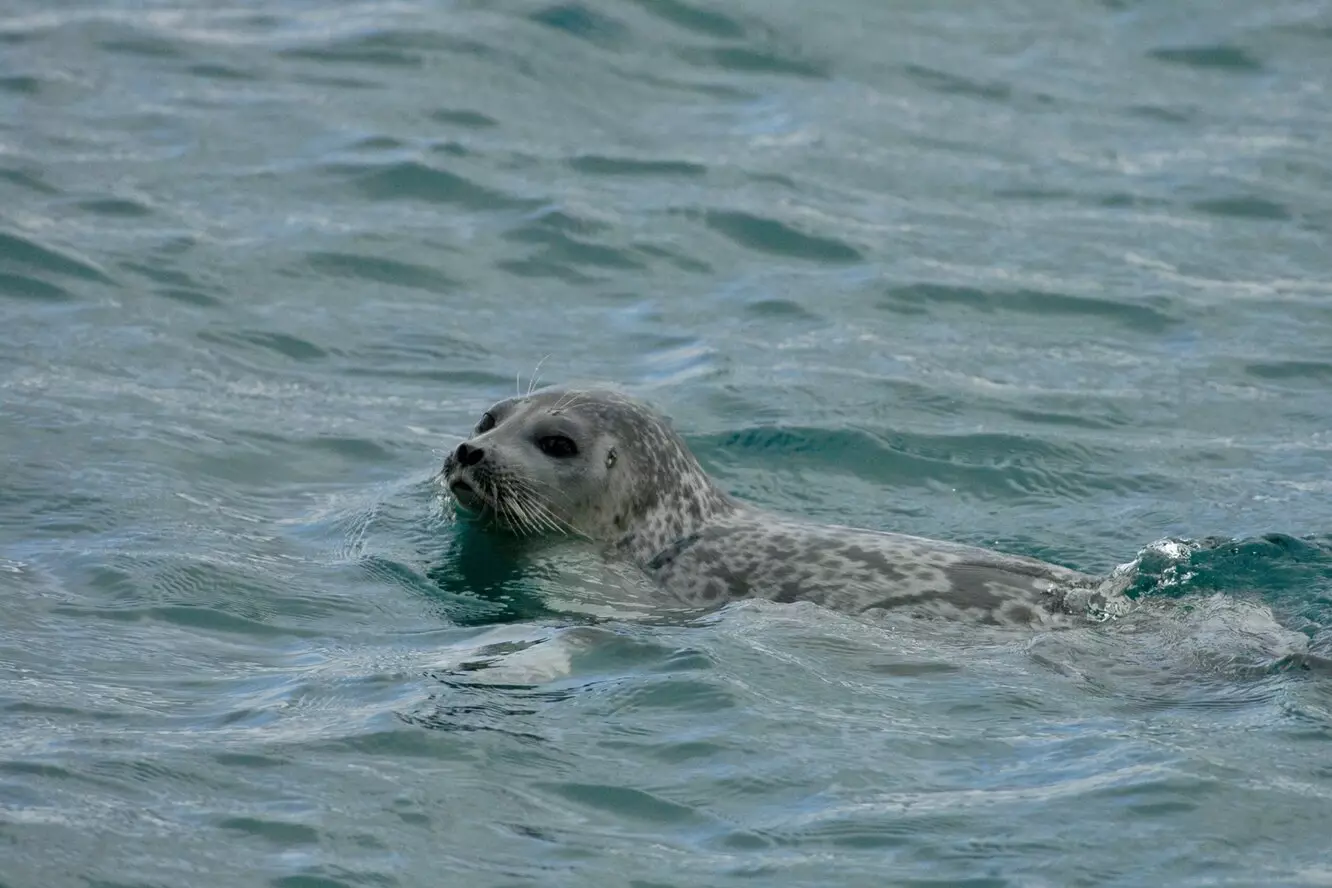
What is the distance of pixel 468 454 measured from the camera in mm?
9164

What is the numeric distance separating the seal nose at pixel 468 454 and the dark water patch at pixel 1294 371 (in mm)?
5583

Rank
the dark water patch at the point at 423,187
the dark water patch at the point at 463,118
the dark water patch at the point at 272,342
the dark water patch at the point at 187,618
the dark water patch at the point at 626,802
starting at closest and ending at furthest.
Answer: the dark water patch at the point at 626,802, the dark water patch at the point at 187,618, the dark water patch at the point at 272,342, the dark water patch at the point at 423,187, the dark water patch at the point at 463,118

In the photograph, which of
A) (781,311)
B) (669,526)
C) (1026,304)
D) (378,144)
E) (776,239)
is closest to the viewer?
(669,526)

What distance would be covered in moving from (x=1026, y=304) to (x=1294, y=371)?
1.79 meters

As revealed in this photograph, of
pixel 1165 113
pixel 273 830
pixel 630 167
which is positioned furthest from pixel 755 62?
pixel 273 830

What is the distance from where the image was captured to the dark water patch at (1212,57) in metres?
18.3

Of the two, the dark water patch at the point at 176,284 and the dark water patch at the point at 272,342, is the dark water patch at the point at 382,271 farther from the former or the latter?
the dark water patch at the point at 272,342

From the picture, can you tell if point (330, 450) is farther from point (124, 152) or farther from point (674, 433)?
point (124, 152)

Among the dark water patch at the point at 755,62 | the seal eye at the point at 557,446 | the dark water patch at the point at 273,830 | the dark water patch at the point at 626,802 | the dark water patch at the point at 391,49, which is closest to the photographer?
the dark water patch at the point at 273,830

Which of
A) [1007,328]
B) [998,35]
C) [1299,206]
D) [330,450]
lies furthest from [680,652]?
[998,35]

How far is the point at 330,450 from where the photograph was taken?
1125cm

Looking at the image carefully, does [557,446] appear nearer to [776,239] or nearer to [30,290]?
[30,290]

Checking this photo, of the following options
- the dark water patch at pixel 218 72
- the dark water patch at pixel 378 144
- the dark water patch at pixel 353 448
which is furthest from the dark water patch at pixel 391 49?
the dark water patch at pixel 353 448

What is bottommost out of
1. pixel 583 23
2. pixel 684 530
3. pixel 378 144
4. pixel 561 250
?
pixel 684 530
